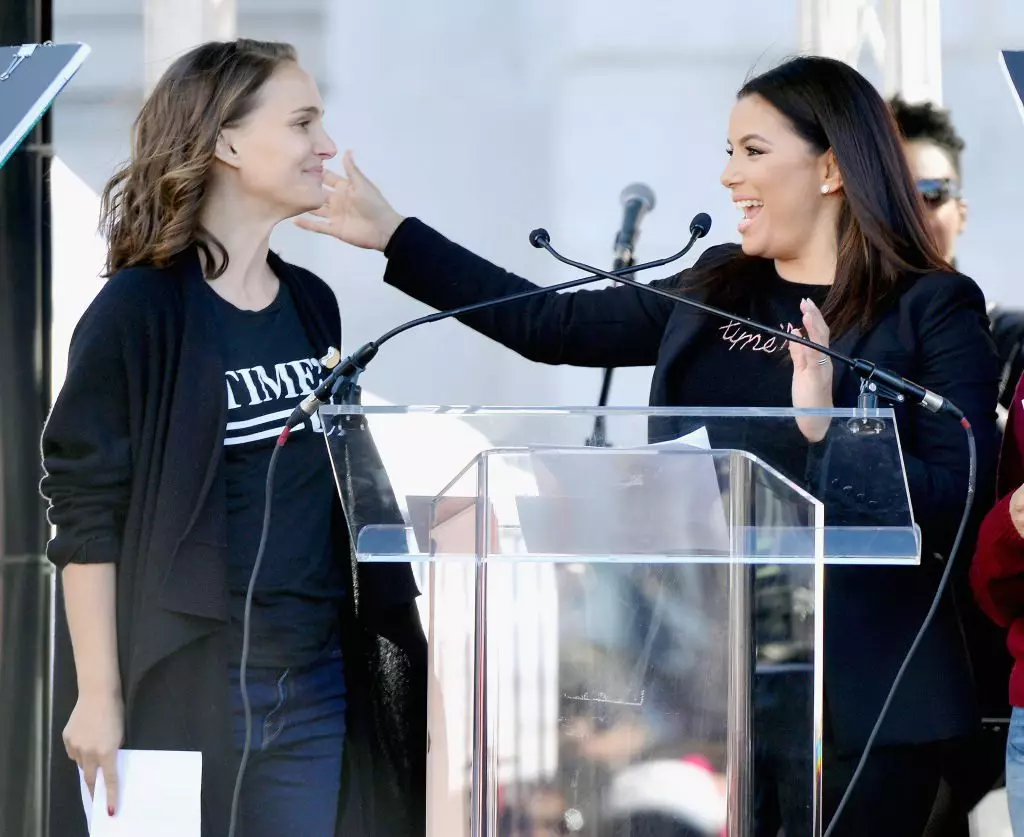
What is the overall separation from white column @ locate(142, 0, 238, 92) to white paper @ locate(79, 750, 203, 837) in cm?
134

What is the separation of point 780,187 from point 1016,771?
931 millimetres

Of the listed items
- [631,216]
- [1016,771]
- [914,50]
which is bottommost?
[1016,771]

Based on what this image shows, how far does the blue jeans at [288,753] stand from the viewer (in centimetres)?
207

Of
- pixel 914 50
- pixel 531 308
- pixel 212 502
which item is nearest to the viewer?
pixel 212 502

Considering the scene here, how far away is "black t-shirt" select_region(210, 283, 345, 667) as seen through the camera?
210cm

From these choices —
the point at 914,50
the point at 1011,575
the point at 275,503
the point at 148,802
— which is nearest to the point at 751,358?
the point at 1011,575

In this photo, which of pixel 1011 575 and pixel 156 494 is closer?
pixel 1011 575

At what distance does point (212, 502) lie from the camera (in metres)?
2.06

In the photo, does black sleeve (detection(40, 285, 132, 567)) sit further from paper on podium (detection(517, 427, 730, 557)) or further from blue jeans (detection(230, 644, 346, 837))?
paper on podium (detection(517, 427, 730, 557))

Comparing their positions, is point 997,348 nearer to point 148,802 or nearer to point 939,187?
point 939,187

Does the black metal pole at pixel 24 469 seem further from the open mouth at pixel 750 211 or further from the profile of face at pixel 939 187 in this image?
the profile of face at pixel 939 187

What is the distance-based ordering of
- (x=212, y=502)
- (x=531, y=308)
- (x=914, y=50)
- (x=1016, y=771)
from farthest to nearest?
1. (x=914, y=50)
2. (x=531, y=308)
3. (x=212, y=502)
4. (x=1016, y=771)

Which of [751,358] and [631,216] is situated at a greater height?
[631,216]

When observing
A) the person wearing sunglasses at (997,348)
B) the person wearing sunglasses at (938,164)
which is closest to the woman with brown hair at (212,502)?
the person wearing sunglasses at (997,348)
